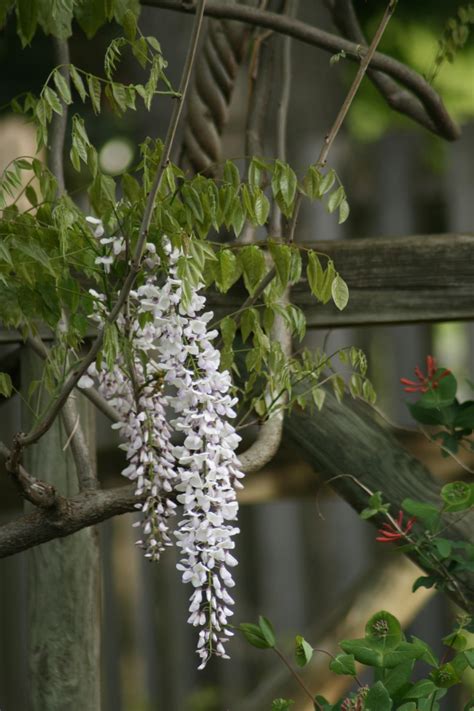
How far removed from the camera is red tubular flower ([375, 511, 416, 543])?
162 centimetres

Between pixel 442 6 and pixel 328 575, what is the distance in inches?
77.8

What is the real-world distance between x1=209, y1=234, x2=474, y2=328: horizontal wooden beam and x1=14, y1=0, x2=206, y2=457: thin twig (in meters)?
0.58

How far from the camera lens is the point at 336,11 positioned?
2.26 m

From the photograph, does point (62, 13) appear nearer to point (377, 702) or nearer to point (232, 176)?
point (232, 176)

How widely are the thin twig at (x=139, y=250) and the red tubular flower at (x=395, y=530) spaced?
1.79 ft

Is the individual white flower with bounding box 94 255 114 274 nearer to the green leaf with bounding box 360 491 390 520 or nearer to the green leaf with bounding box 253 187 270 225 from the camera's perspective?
the green leaf with bounding box 253 187 270 225

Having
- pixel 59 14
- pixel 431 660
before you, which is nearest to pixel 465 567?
pixel 431 660

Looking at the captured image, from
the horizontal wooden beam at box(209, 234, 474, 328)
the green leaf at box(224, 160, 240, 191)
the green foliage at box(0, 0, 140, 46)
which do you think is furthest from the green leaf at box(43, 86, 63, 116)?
the horizontal wooden beam at box(209, 234, 474, 328)

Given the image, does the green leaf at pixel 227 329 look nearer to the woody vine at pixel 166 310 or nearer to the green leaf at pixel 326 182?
the woody vine at pixel 166 310

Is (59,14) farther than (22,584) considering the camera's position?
No

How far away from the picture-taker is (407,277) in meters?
1.86

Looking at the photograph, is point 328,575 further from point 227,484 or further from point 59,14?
point 59,14

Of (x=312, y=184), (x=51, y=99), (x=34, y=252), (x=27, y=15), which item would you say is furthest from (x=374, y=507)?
(x=27, y=15)

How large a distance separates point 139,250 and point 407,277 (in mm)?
701
